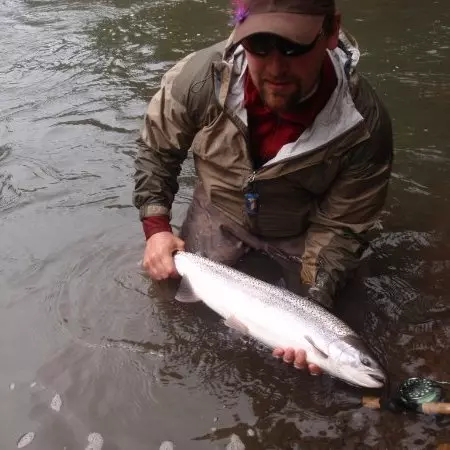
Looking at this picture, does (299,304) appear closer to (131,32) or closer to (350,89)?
(350,89)

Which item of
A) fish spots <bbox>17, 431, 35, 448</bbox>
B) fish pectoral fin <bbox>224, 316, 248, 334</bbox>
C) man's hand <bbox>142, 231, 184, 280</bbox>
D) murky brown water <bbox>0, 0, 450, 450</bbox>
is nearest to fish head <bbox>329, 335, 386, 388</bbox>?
murky brown water <bbox>0, 0, 450, 450</bbox>

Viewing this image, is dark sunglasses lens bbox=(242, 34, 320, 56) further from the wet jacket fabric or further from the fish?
the fish

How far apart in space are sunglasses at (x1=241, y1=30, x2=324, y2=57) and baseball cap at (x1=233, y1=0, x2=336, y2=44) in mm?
38

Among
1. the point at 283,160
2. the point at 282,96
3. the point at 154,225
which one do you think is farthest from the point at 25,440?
the point at 282,96

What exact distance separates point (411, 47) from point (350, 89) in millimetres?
6519

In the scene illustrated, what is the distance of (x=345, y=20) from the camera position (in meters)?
11.0

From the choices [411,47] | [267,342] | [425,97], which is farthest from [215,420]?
[411,47]

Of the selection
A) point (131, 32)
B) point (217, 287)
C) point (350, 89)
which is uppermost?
point (350, 89)

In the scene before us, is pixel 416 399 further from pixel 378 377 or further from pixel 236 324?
pixel 236 324

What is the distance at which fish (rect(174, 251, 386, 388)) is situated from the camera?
3281mm

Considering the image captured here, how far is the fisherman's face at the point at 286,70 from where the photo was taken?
3.10 meters

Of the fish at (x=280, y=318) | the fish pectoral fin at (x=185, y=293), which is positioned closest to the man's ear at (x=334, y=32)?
the fish at (x=280, y=318)

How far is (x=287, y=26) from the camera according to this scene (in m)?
2.95

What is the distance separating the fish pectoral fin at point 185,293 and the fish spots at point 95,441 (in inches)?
39.7
